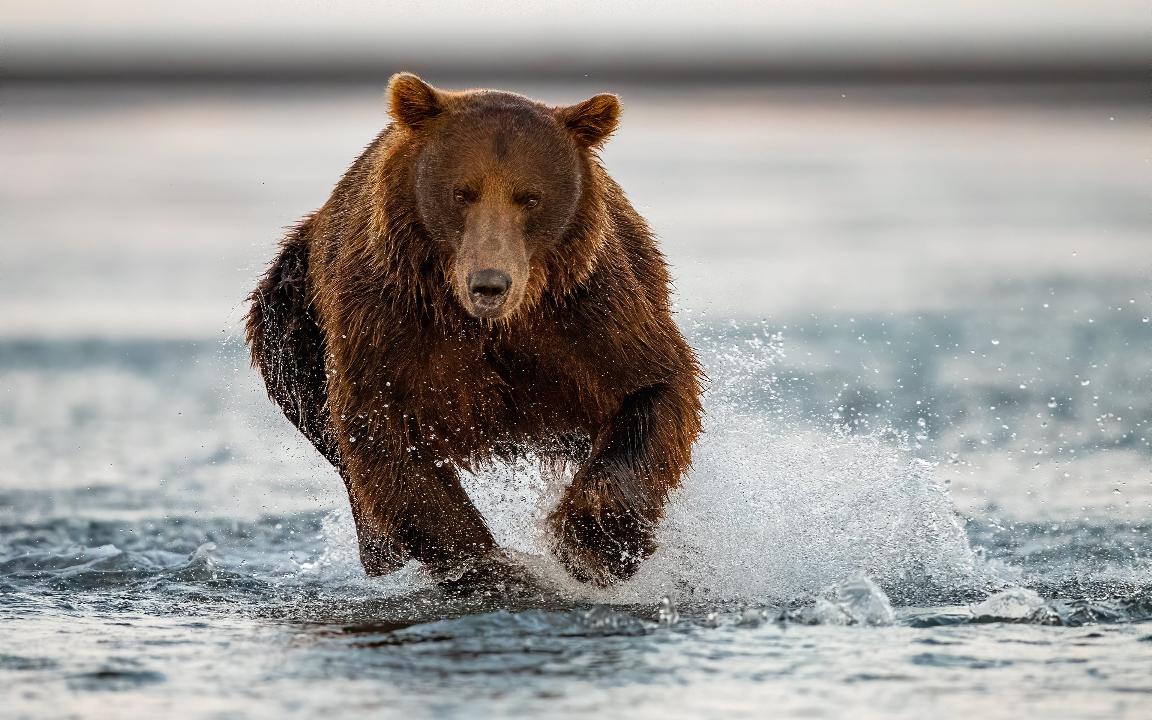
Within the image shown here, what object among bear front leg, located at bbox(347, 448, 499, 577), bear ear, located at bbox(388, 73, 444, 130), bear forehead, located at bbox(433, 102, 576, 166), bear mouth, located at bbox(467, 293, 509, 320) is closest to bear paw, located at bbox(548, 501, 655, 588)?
bear front leg, located at bbox(347, 448, 499, 577)

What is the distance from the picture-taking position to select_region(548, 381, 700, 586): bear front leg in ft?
21.0

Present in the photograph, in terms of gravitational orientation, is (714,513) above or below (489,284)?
below

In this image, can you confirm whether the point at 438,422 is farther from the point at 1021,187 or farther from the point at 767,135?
the point at 767,135

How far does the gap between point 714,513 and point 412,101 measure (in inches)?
89.1

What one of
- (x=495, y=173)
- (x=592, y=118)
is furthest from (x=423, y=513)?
(x=592, y=118)

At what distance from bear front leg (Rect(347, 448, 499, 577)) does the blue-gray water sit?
0.18m

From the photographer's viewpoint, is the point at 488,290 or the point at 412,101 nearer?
the point at 488,290

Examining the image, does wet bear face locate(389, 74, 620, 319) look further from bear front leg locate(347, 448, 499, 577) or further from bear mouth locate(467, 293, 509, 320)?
bear front leg locate(347, 448, 499, 577)

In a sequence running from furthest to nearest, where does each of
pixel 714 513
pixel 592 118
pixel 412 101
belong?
pixel 714 513 < pixel 592 118 < pixel 412 101

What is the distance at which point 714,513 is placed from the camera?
7.29 metres

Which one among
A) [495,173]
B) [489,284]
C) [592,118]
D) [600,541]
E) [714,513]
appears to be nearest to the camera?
[489,284]

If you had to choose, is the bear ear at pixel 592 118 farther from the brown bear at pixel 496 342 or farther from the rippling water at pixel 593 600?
the rippling water at pixel 593 600

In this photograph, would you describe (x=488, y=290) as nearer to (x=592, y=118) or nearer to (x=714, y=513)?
(x=592, y=118)

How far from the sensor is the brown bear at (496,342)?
20.1 feet
